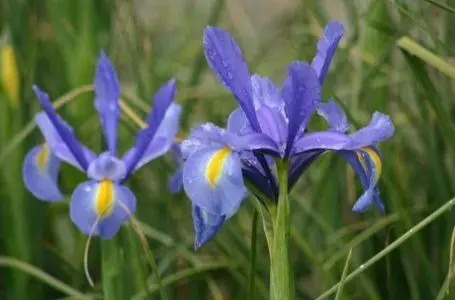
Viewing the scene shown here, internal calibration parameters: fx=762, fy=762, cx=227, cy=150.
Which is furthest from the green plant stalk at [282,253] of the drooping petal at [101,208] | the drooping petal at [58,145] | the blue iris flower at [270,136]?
the drooping petal at [58,145]

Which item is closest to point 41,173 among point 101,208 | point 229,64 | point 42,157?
point 42,157

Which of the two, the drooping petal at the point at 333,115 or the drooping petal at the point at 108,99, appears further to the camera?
the drooping petal at the point at 108,99

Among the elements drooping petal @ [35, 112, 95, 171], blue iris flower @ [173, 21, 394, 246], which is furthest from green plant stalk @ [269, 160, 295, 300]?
drooping petal @ [35, 112, 95, 171]

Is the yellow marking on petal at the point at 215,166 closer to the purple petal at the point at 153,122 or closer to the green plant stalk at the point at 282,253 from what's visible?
the green plant stalk at the point at 282,253

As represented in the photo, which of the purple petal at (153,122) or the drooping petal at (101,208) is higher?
the purple petal at (153,122)

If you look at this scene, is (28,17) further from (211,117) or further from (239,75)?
(239,75)

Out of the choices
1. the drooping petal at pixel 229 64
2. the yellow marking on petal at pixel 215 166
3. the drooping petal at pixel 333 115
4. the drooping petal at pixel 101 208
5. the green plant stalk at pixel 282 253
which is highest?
the drooping petal at pixel 229 64

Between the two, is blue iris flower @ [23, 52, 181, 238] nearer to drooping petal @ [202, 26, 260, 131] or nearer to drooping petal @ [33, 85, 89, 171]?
drooping petal @ [33, 85, 89, 171]
